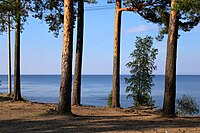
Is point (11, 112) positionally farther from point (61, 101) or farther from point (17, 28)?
point (17, 28)

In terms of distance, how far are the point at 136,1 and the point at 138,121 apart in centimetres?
703

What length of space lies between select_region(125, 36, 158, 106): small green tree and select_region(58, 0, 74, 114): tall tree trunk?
1651cm

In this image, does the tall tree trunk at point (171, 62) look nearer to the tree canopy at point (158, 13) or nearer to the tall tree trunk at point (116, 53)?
the tree canopy at point (158, 13)

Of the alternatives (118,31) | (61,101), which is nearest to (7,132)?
(61,101)

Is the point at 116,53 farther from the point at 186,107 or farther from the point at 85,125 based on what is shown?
the point at 186,107

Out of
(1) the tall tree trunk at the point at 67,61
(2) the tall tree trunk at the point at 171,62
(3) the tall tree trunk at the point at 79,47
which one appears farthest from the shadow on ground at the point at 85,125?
(3) the tall tree trunk at the point at 79,47

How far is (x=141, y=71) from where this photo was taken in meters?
29.5

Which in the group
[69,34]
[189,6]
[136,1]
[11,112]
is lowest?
[11,112]

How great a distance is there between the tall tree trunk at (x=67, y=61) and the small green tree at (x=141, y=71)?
16.5 meters

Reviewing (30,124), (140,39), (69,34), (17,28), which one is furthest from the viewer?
(140,39)

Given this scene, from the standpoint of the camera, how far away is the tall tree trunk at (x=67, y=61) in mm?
12234

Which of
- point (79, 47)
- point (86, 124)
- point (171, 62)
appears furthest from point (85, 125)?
point (79, 47)

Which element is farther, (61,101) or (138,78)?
(138,78)

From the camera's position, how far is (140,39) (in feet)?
95.5
